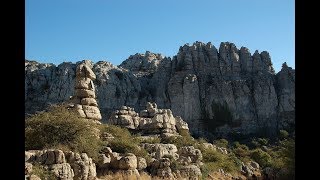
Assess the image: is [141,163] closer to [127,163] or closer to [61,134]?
[127,163]

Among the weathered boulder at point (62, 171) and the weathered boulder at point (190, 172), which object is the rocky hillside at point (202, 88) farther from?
the weathered boulder at point (62, 171)

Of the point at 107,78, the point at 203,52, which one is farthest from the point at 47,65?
the point at 203,52

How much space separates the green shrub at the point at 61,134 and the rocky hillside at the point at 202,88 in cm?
4410

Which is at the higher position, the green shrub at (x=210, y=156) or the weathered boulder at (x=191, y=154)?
the weathered boulder at (x=191, y=154)

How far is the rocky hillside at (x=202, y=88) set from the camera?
222ft

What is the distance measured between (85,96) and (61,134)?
5.72 m

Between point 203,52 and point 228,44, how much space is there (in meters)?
5.20

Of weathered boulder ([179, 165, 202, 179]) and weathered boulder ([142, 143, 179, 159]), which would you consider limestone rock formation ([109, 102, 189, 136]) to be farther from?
weathered boulder ([179, 165, 202, 179])

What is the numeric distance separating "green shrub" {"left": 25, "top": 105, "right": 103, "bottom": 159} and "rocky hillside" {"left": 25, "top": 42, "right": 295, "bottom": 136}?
145ft

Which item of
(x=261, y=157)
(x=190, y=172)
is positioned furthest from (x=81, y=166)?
(x=261, y=157)

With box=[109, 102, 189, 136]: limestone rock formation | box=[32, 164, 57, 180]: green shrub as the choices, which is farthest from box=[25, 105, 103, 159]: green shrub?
box=[109, 102, 189, 136]: limestone rock formation


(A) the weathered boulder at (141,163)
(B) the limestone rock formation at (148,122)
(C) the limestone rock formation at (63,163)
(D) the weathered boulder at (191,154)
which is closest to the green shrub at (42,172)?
(C) the limestone rock formation at (63,163)

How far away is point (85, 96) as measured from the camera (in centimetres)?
2439
